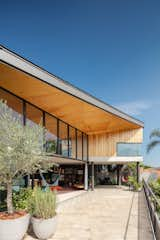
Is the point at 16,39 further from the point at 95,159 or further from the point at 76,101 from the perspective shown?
the point at 95,159

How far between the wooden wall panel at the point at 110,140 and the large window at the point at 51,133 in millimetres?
6104

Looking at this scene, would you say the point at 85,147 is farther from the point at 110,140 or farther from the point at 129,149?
the point at 129,149

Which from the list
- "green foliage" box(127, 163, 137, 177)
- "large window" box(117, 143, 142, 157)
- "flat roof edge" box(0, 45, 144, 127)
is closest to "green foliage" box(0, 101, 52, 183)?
"flat roof edge" box(0, 45, 144, 127)

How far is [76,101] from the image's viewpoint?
9.69 meters

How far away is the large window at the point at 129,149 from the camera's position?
54.4 ft

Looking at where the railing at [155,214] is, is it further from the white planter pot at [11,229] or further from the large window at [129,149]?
the large window at [129,149]

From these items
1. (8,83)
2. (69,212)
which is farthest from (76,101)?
(69,212)

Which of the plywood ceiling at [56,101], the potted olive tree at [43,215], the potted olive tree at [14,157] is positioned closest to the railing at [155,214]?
the potted olive tree at [43,215]

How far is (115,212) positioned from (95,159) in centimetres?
771

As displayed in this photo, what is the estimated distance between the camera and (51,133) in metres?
10.9

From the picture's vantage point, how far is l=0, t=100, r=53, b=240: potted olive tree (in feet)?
17.2

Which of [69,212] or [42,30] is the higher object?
[42,30]

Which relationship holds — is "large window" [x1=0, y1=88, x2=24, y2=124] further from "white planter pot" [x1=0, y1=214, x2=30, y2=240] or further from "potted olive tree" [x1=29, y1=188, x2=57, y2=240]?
"white planter pot" [x1=0, y1=214, x2=30, y2=240]

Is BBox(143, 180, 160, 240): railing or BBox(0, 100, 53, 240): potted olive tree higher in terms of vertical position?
BBox(0, 100, 53, 240): potted olive tree
